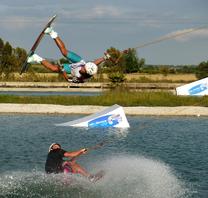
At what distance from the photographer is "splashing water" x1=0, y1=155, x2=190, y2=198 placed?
20656 millimetres

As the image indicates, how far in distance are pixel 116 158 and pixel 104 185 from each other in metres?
7.82

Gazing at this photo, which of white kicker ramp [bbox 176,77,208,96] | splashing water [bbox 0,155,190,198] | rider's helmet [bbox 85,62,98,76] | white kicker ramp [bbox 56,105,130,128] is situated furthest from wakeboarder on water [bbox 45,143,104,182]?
white kicker ramp [bbox 176,77,208,96]

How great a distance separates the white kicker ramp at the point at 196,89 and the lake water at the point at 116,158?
16.0 m

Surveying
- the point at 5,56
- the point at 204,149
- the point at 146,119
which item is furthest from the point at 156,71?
the point at 204,149

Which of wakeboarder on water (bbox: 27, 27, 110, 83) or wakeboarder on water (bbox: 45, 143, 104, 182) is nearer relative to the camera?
wakeboarder on water (bbox: 27, 27, 110, 83)

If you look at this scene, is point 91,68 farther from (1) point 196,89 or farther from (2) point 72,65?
(1) point 196,89

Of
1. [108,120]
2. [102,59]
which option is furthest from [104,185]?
[108,120]

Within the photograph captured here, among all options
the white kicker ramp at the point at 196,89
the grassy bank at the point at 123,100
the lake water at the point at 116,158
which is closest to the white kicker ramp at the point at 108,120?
the lake water at the point at 116,158

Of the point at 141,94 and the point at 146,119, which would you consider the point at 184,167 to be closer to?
the point at 146,119

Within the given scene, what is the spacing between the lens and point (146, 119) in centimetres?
4916

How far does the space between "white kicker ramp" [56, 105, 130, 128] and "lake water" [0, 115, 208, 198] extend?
1.06 m

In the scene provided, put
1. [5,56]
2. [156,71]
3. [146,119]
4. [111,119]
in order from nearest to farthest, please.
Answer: [111,119], [146,119], [5,56], [156,71]

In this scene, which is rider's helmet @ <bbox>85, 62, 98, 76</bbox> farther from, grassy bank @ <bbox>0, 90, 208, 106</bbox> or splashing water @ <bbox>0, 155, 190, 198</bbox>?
grassy bank @ <bbox>0, 90, 208, 106</bbox>

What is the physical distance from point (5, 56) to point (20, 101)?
165 feet
